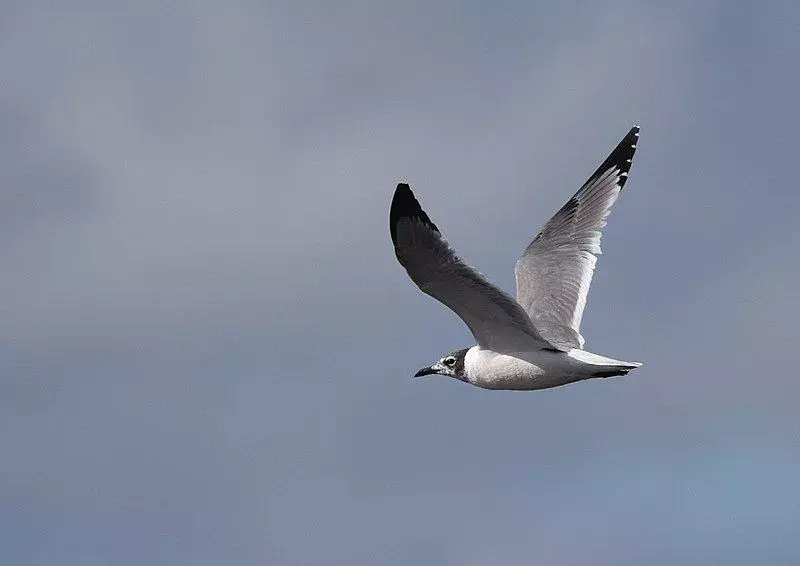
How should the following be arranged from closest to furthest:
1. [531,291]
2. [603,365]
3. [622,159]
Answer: [603,365]
[531,291]
[622,159]

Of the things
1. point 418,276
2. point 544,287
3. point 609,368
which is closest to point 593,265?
point 544,287

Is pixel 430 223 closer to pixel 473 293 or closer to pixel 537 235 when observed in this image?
pixel 473 293

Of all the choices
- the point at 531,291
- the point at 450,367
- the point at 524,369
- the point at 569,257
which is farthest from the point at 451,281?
the point at 569,257

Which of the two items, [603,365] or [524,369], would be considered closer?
[603,365]

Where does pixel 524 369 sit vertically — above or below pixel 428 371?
below

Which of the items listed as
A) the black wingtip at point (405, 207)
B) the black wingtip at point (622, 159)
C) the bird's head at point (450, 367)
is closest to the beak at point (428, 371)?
the bird's head at point (450, 367)

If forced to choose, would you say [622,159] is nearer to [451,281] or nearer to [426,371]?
[426,371]

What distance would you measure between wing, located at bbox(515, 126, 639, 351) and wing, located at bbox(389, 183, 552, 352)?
46.7 inches

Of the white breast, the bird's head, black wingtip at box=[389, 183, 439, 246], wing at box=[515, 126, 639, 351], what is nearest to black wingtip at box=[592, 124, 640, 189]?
wing at box=[515, 126, 639, 351]

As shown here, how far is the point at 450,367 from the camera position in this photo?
18.0 meters

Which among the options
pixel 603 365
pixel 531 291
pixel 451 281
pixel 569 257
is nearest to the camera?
pixel 451 281

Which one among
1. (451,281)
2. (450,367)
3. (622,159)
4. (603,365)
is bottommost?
(603,365)

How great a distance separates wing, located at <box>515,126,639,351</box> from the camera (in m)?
18.6

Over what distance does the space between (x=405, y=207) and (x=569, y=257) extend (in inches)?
233
